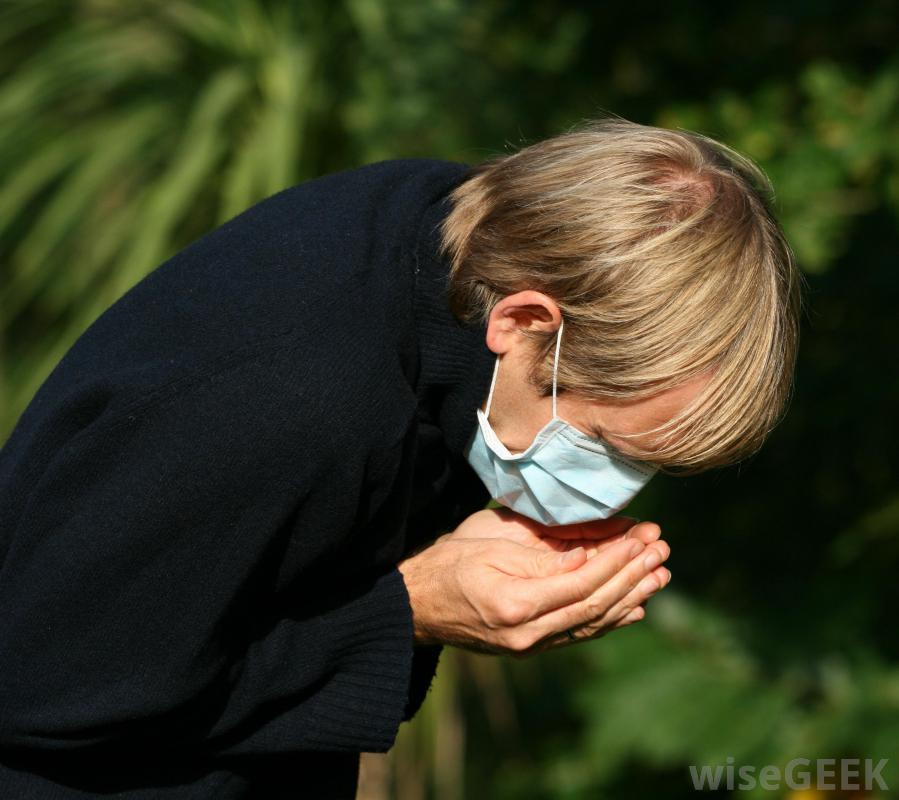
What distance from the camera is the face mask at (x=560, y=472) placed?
5.34 feet

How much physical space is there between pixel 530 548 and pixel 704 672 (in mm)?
1974

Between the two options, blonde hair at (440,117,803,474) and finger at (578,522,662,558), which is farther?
finger at (578,522,662,558)

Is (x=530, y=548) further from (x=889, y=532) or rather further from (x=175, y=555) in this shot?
(x=889, y=532)

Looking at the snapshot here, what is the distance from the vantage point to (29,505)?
1397 millimetres

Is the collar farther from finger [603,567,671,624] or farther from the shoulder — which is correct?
finger [603,567,671,624]

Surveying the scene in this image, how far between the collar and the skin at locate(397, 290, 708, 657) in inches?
1.1

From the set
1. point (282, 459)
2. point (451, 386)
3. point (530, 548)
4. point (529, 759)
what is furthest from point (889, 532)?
point (282, 459)

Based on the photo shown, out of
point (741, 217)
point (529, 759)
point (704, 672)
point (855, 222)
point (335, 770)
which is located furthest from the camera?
point (529, 759)

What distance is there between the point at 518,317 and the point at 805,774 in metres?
2.22

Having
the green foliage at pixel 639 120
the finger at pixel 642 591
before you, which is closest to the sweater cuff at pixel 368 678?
the finger at pixel 642 591

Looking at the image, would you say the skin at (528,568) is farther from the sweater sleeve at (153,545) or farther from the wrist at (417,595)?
the sweater sleeve at (153,545)

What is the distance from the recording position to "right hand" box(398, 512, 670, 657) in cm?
160

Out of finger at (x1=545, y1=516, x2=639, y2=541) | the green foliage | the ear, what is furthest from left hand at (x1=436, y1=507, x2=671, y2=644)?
the green foliage

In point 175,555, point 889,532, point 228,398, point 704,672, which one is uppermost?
point 228,398
